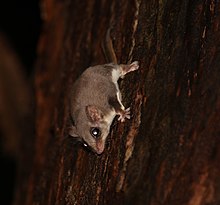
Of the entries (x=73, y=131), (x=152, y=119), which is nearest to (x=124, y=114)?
(x=152, y=119)

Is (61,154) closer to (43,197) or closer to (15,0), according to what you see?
(43,197)

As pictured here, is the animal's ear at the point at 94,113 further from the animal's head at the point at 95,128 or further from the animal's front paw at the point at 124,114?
the animal's front paw at the point at 124,114

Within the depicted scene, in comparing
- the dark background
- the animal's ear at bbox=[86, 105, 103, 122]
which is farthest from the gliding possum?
the dark background

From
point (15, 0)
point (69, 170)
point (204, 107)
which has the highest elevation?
point (15, 0)

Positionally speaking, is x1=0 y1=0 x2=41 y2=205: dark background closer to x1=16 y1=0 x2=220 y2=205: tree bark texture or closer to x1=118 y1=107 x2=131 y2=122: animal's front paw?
x1=16 y1=0 x2=220 y2=205: tree bark texture

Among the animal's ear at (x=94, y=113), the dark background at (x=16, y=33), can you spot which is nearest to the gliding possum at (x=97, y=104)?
the animal's ear at (x=94, y=113)

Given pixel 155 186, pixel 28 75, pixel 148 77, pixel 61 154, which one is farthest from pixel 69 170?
pixel 28 75
